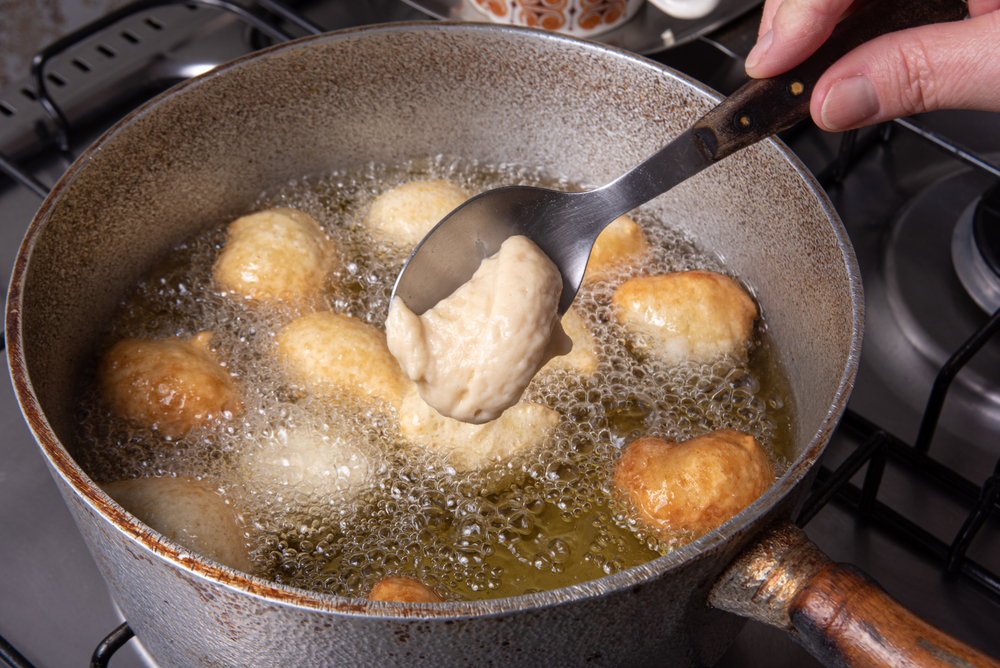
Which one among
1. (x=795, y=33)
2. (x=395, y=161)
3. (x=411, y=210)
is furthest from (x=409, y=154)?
(x=795, y=33)

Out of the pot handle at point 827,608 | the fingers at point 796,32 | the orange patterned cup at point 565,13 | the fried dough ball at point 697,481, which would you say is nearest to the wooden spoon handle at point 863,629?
the pot handle at point 827,608

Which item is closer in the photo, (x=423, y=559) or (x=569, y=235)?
(x=423, y=559)

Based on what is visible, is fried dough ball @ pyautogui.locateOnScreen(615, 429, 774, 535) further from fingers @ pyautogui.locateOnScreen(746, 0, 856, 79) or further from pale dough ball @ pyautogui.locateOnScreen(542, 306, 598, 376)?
fingers @ pyautogui.locateOnScreen(746, 0, 856, 79)

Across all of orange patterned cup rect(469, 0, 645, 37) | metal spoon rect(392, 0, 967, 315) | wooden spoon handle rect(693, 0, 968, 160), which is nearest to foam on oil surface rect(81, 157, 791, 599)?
metal spoon rect(392, 0, 967, 315)

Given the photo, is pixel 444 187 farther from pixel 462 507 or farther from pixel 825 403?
pixel 825 403

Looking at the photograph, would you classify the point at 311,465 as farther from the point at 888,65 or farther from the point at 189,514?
the point at 888,65

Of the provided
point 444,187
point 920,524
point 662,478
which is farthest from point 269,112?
point 920,524
